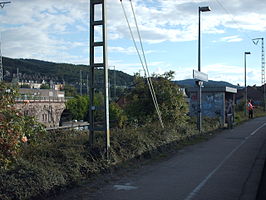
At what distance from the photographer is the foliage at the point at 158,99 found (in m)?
18.1

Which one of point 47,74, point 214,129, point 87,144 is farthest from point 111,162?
point 47,74

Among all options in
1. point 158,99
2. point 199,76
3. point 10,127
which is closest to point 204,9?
point 199,76

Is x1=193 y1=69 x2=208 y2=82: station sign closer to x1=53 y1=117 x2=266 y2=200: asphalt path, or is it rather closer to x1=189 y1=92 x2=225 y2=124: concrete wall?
x1=189 y1=92 x2=225 y2=124: concrete wall

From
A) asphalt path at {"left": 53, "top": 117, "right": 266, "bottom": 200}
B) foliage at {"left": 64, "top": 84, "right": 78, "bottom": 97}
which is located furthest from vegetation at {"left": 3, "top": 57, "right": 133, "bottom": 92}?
asphalt path at {"left": 53, "top": 117, "right": 266, "bottom": 200}

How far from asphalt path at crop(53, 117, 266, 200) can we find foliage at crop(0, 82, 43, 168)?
1261mm

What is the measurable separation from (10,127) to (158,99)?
472 inches

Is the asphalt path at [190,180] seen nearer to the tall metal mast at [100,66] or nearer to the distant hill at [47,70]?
the tall metal mast at [100,66]

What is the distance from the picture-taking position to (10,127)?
22.4 feet

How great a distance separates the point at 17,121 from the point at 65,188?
1717mm

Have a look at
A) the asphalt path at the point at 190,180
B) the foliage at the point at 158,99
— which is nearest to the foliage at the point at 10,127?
the asphalt path at the point at 190,180

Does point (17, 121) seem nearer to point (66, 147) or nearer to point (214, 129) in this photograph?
point (66, 147)

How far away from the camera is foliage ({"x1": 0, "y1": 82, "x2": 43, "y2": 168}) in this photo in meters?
6.78

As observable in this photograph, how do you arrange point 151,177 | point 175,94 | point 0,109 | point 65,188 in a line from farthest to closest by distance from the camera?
1. point 175,94
2. point 151,177
3. point 65,188
4. point 0,109

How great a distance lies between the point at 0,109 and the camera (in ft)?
22.7
